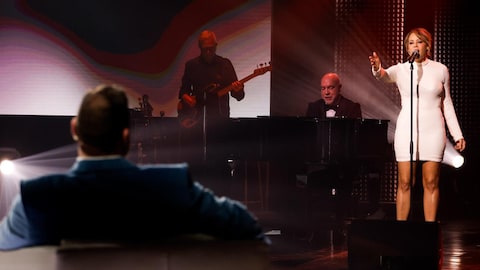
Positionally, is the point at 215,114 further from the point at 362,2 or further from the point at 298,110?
the point at 362,2

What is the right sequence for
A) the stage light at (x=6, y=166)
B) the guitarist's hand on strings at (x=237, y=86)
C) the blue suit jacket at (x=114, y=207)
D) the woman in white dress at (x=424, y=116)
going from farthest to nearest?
the guitarist's hand on strings at (x=237, y=86) < the stage light at (x=6, y=166) < the woman in white dress at (x=424, y=116) < the blue suit jacket at (x=114, y=207)

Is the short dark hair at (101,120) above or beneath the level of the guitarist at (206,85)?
beneath

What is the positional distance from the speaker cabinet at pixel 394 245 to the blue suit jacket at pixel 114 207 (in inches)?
131

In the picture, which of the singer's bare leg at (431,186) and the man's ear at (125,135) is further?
the singer's bare leg at (431,186)

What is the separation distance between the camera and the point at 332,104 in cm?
830

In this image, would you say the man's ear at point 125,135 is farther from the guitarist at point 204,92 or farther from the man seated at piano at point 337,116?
the guitarist at point 204,92

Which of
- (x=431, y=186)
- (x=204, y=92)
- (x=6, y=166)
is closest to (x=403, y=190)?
(x=431, y=186)

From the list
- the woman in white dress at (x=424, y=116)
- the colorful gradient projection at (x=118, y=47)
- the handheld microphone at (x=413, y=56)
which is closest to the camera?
the handheld microphone at (x=413, y=56)

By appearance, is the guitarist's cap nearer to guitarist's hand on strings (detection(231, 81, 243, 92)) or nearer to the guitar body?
guitarist's hand on strings (detection(231, 81, 243, 92))

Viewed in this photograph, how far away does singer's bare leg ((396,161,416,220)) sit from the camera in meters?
6.69

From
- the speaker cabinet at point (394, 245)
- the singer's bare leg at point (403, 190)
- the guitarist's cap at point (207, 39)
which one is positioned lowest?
the speaker cabinet at point (394, 245)

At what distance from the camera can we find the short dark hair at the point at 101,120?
2.47 m

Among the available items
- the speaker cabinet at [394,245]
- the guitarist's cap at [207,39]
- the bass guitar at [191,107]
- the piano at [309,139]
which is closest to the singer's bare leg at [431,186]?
the speaker cabinet at [394,245]

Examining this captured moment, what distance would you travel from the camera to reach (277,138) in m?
8.20
